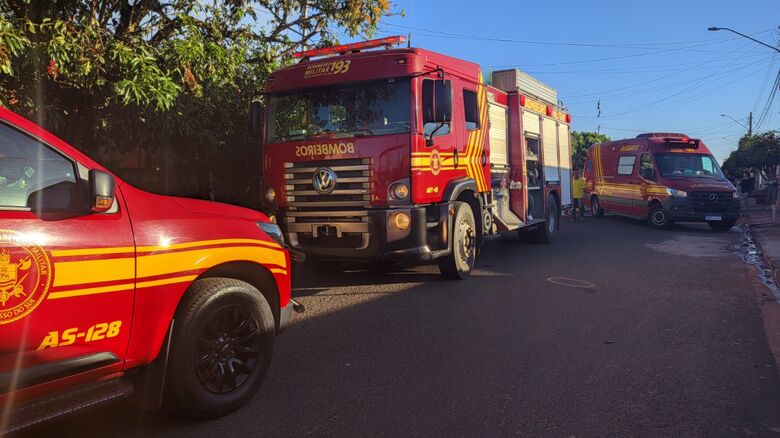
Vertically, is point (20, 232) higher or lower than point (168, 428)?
higher

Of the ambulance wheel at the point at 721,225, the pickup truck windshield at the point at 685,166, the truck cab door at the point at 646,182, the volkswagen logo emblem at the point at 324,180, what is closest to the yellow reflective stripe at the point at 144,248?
the volkswagen logo emblem at the point at 324,180

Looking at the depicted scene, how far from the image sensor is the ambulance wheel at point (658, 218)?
15.7 m

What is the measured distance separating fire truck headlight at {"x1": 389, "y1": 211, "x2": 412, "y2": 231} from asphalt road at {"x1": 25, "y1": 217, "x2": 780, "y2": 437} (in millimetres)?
903

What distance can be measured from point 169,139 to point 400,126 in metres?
4.23

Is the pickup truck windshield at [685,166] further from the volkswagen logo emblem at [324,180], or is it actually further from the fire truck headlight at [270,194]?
the fire truck headlight at [270,194]

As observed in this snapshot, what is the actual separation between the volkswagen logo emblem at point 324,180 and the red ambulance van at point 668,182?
12.0 meters

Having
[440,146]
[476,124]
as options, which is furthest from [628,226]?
[440,146]

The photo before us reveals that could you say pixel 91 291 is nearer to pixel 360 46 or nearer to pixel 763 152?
pixel 360 46

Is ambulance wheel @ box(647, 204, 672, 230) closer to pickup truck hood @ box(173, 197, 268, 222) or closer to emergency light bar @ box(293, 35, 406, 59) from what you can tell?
emergency light bar @ box(293, 35, 406, 59)

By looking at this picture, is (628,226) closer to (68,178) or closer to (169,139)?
(169,139)

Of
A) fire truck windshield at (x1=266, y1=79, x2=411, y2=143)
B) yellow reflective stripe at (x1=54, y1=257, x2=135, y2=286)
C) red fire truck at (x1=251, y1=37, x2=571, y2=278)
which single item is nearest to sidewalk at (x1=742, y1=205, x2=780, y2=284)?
red fire truck at (x1=251, y1=37, x2=571, y2=278)

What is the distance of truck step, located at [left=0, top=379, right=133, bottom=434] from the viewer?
241cm

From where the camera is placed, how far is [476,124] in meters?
8.13

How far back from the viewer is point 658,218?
16.0 metres
